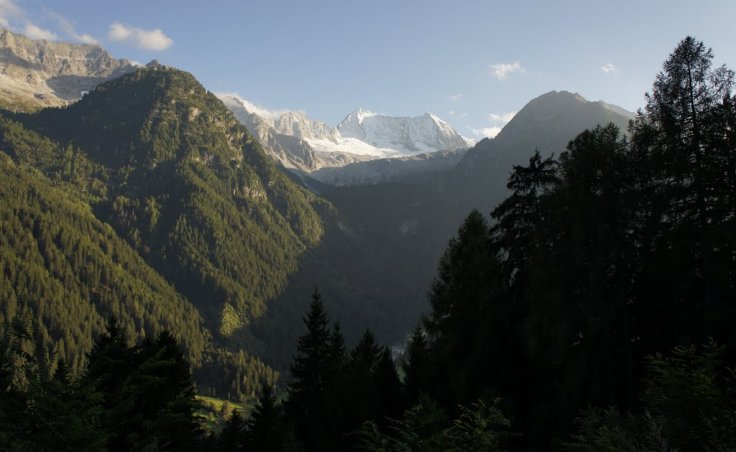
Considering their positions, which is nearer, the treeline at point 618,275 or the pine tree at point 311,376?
the treeline at point 618,275

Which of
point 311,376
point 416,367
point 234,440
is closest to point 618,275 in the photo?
point 416,367

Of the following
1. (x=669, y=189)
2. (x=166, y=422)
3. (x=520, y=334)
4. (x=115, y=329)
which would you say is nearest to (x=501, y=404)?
(x=520, y=334)

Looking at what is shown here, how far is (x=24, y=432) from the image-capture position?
974cm

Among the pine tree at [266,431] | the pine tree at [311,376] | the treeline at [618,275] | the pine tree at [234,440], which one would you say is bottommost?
the pine tree at [234,440]

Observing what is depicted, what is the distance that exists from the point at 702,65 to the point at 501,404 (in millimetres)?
18679

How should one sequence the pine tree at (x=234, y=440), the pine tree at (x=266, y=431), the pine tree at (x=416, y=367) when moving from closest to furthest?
the pine tree at (x=416, y=367), the pine tree at (x=266, y=431), the pine tree at (x=234, y=440)

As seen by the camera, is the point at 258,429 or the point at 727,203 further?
the point at 258,429

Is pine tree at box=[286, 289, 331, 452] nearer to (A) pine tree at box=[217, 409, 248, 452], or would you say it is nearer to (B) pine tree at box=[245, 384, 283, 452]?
(B) pine tree at box=[245, 384, 283, 452]

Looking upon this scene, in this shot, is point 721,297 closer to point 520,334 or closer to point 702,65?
point 520,334

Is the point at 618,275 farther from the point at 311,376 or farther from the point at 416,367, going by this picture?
the point at 311,376

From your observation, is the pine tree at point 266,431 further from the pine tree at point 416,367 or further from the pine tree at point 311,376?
the pine tree at point 416,367

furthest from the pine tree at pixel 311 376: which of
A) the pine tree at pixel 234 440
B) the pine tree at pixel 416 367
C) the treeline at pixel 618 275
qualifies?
the treeline at pixel 618 275

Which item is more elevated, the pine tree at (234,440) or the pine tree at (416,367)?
the pine tree at (416,367)

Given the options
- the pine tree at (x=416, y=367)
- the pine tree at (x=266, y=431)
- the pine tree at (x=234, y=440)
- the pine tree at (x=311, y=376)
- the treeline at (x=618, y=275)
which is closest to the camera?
the treeline at (x=618, y=275)
